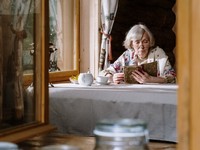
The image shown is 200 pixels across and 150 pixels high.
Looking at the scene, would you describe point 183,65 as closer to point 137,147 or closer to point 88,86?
point 137,147

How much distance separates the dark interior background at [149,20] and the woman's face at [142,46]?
901 millimetres

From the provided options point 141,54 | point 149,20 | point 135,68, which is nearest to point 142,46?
point 141,54

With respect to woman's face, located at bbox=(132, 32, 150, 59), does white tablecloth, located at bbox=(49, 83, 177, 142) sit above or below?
below

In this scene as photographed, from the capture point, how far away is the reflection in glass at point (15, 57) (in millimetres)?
1103

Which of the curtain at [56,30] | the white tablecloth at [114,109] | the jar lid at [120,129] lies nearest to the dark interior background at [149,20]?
the curtain at [56,30]

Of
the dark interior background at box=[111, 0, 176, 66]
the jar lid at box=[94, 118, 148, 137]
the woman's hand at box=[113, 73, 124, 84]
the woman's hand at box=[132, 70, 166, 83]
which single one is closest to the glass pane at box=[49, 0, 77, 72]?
the dark interior background at box=[111, 0, 176, 66]

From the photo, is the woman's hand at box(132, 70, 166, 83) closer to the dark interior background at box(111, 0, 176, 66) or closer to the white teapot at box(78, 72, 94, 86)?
the white teapot at box(78, 72, 94, 86)

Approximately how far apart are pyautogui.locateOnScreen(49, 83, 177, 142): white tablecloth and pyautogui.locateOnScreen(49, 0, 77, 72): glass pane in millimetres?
1590

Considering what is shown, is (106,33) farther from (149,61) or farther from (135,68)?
(135,68)

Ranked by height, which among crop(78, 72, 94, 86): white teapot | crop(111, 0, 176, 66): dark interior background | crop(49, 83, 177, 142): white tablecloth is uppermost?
crop(111, 0, 176, 66): dark interior background

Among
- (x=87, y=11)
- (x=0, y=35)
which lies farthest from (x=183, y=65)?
(x=87, y=11)

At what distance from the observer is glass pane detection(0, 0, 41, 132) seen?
3.62ft

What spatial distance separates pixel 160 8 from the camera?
4.88 meters

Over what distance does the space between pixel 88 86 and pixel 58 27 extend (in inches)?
56.3
